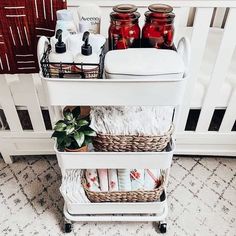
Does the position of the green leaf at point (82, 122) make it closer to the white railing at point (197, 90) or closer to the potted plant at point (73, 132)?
the potted plant at point (73, 132)

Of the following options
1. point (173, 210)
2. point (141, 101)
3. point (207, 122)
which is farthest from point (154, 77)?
point (173, 210)

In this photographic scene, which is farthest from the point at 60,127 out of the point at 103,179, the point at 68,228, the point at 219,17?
the point at 219,17

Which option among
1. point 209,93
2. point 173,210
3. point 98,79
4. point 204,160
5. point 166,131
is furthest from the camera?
point 204,160

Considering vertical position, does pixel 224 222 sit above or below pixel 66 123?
below

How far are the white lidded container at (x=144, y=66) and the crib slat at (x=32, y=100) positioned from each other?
51 centimetres

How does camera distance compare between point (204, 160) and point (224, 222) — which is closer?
point (224, 222)

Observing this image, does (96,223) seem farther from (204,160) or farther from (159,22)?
(159,22)

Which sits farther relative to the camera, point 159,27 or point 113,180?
point 113,180

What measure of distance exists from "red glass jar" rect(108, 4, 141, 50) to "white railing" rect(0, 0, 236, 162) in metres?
0.19

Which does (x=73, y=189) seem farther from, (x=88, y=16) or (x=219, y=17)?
(x=219, y=17)

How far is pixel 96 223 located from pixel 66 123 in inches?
23.7

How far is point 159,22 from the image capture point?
33.3 inches

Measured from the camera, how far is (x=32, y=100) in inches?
50.2

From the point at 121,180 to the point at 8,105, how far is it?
0.60 metres
